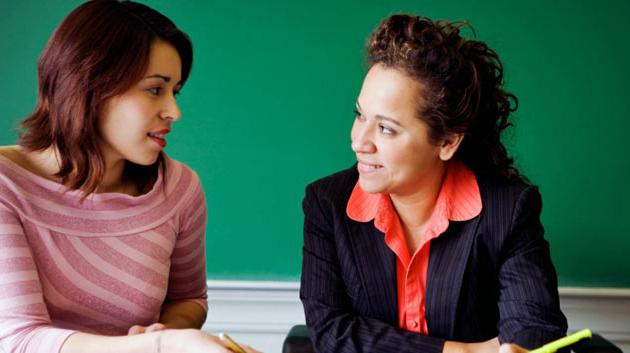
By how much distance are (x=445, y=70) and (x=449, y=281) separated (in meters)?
0.47

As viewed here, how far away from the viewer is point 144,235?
1.48 m

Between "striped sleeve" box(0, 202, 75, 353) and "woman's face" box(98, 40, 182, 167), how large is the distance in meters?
0.25

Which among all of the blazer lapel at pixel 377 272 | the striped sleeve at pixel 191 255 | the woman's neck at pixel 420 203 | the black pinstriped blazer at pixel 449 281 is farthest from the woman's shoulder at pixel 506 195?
the striped sleeve at pixel 191 255

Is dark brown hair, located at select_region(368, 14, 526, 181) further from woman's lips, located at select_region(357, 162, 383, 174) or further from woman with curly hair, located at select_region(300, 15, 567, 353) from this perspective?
woman's lips, located at select_region(357, 162, 383, 174)

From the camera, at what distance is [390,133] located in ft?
4.78

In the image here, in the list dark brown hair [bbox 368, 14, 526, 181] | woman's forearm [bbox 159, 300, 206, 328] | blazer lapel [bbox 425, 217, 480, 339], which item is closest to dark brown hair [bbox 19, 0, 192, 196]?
woman's forearm [bbox 159, 300, 206, 328]

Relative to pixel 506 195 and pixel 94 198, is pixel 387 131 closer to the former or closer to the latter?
pixel 506 195

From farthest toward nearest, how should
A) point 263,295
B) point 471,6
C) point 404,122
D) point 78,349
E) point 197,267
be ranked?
1. point 263,295
2. point 471,6
3. point 197,267
4. point 404,122
5. point 78,349

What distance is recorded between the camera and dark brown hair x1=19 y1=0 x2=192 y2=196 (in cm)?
131

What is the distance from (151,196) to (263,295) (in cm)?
78

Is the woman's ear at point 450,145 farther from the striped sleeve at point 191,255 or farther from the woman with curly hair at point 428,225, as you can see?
the striped sleeve at point 191,255

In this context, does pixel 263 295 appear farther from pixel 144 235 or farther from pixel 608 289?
pixel 608 289

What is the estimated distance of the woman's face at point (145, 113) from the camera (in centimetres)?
138

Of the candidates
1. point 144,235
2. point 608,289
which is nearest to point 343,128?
point 144,235
